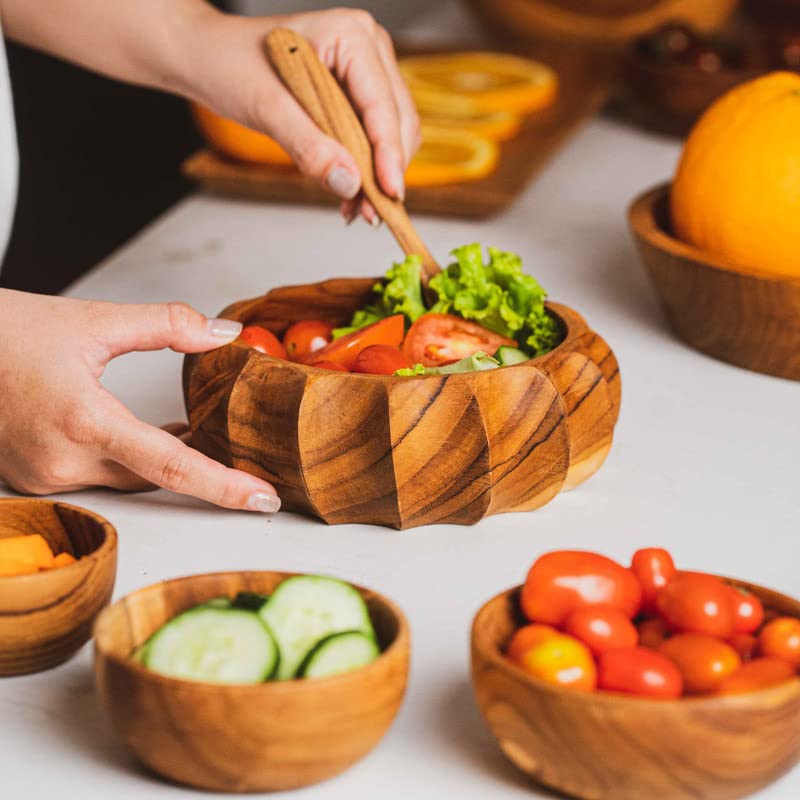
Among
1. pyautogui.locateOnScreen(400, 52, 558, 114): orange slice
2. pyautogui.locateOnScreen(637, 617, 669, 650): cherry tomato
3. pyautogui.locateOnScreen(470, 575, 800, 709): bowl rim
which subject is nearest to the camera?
pyautogui.locateOnScreen(470, 575, 800, 709): bowl rim

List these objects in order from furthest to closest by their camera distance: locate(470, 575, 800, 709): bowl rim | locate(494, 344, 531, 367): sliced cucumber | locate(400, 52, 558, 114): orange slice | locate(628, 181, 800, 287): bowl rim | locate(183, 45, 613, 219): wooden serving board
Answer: locate(400, 52, 558, 114): orange slice → locate(183, 45, 613, 219): wooden serving board → locate(628, 181, 800, 287): bowl rim → locate(494, 344, 531, 367): sliced cucumber → locate(470, 575, 800, 709): bowl rim

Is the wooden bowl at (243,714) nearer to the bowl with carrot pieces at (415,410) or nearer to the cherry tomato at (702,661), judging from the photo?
the cherry tomato at (702,661)

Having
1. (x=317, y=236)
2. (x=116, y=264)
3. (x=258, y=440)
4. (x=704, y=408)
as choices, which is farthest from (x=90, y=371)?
(x=317, y=236)

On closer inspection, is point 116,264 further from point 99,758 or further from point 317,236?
point 99,758

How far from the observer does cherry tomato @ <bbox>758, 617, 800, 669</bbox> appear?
2.34 feet

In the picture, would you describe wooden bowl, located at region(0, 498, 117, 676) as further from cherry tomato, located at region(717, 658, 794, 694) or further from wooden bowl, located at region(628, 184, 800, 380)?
wooden bowl, located at region(628, 184, 800, 380)

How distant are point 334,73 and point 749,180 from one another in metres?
0.50

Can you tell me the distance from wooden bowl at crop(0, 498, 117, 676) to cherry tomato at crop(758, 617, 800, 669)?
1.33ft

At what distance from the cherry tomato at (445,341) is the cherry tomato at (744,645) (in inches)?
17.6

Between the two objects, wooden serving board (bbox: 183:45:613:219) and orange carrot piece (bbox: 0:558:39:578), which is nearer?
orange carrot piece (bbox: 0:558:39:578)

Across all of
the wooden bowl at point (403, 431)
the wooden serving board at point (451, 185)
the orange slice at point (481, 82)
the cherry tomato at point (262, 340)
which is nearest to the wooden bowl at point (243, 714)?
the wooden bowl at point (403, 431)

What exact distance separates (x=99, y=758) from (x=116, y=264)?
1.12 meters

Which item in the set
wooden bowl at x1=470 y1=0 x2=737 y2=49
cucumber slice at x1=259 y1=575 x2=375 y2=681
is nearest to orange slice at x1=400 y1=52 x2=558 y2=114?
wooden bowl at x1=470 y1=0 x2=737 y2=49

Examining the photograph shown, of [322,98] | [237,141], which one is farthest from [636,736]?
[237,141]
